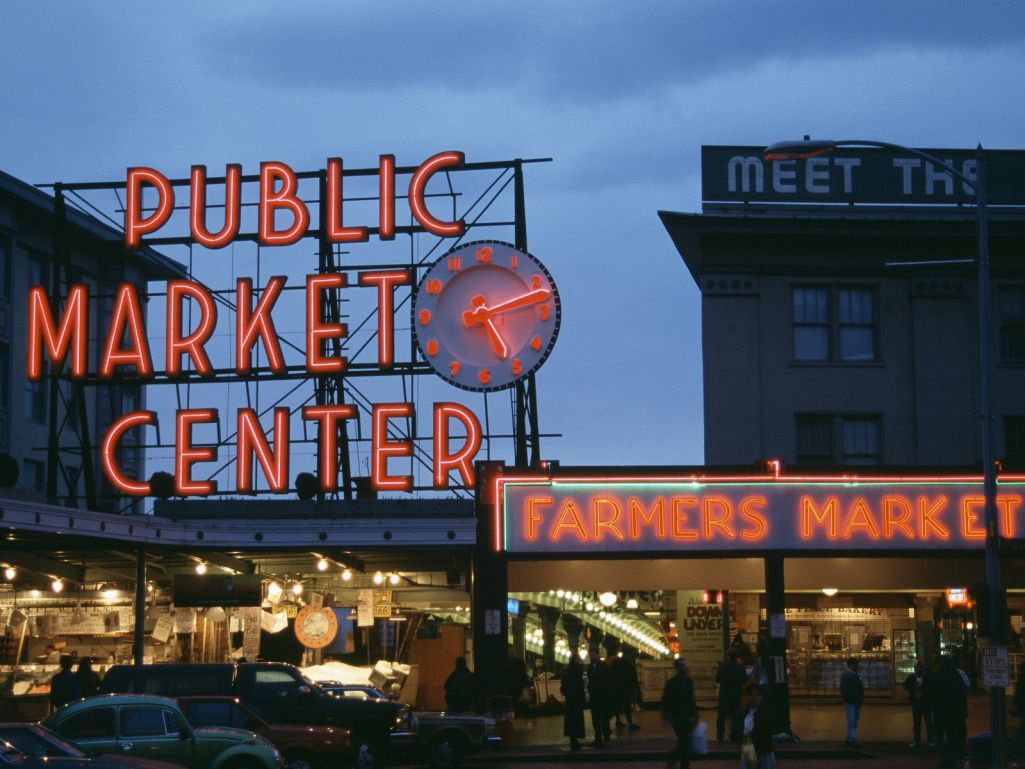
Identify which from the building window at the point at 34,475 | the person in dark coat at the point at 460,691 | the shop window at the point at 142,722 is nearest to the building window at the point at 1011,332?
the person in dark coat at the point at 460,691

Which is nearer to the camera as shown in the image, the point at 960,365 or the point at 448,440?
the point at 960,365

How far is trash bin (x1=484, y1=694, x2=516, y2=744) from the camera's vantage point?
1187 inches

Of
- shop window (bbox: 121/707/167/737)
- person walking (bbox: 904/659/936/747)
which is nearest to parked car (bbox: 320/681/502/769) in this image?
shop window (bbox: 121/707/167/737)

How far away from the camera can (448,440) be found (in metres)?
41.5

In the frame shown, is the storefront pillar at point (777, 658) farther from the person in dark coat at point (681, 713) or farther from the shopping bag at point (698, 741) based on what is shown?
the shopping bag at point (698, 741)

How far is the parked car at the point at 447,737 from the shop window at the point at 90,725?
6.69 meters

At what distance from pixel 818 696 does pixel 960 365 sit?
34.9 feet

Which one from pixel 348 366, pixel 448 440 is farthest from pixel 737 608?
pixel 348 366

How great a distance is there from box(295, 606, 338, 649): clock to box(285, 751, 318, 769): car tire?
1342 centimetres

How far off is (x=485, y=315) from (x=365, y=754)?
17847mm

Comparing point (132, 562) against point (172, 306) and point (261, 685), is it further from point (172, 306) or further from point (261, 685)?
point (261, 685)

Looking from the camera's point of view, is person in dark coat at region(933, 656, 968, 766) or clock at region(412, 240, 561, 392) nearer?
person in dark coat at region(933, 656, 968, 766)

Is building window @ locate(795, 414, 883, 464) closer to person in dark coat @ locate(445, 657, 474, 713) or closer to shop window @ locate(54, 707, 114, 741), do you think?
person in dark coat @ locate(445, 657, 474, 713)

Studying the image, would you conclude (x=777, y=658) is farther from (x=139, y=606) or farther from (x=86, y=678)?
(x=139, y=606)
